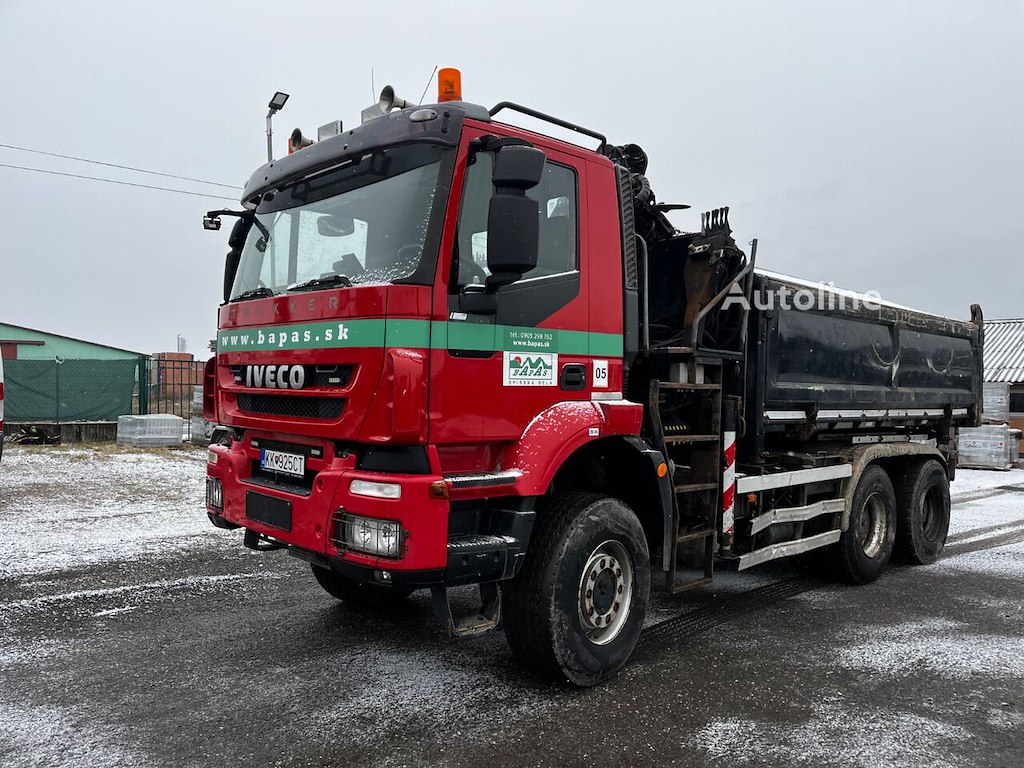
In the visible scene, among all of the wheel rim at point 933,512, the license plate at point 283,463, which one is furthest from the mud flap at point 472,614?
the wheel rim at point 933,512

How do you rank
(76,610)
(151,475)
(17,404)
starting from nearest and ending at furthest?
(76,610), (151,475), (17,404)

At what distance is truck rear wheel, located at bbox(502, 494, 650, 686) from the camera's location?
4.04 m

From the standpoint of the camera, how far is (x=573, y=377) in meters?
4.38

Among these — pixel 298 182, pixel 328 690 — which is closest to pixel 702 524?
pixel 328 690

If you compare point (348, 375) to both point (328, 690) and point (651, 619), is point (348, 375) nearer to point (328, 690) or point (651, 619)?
point (328, 690)

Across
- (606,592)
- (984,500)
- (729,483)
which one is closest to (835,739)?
(606,592)

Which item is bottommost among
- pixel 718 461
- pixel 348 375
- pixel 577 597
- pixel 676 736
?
pixel 676 736

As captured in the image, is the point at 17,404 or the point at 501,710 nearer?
the point at 501,710

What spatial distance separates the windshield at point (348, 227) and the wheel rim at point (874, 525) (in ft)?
16.8

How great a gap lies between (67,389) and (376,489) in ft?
48.7

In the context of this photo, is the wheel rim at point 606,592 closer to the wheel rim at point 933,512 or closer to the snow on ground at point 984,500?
the wheel rim at point 933,512

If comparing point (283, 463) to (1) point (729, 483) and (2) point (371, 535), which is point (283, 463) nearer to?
(2) point (371, 535)

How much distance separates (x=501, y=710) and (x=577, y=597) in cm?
69

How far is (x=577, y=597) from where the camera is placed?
163 inches
